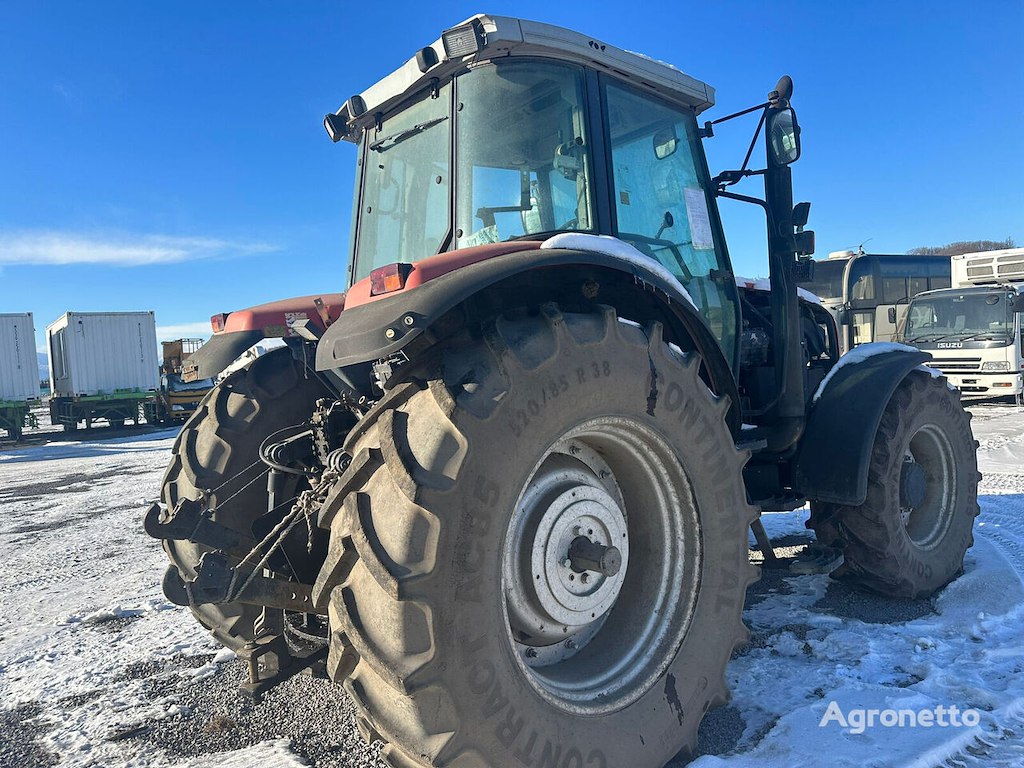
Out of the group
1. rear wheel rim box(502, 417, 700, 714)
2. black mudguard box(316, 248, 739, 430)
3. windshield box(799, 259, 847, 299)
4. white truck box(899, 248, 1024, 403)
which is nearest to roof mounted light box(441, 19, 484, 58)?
black mudguard box(316, 248, 739, 430)

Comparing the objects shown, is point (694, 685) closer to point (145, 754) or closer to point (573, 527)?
point (573, 527)

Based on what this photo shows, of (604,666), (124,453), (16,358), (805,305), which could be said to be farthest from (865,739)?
(16,358)

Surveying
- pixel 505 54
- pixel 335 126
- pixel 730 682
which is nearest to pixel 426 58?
pixel 505 54

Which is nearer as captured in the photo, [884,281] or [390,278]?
[390,278]

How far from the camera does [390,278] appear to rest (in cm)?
211

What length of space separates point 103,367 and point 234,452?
22.4m

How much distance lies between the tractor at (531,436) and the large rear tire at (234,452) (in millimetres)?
12

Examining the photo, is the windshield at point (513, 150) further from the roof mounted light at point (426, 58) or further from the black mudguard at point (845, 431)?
the black mudguard at point (845, 431)

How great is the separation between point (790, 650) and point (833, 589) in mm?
969

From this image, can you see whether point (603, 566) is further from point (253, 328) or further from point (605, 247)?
point (253, 328)

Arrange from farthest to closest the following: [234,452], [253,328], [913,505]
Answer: [913,505] < [253,328] < [234,452]

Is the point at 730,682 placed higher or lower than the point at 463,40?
lower

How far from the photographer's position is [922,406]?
3820 millimetres

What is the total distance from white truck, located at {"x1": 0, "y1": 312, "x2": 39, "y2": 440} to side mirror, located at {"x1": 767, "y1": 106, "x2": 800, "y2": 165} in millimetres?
22690
